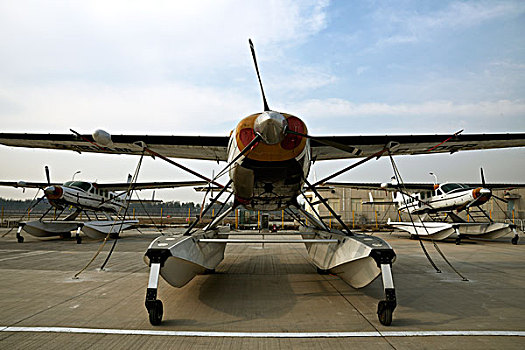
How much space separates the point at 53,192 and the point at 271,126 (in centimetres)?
1439

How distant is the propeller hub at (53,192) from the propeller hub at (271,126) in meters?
14.1

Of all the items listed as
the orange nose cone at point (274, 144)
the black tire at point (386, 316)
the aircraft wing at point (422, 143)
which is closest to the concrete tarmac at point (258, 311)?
the black tire at point (386, 316)

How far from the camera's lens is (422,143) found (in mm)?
5781

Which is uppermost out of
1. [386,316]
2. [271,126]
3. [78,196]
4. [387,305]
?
[271,126]

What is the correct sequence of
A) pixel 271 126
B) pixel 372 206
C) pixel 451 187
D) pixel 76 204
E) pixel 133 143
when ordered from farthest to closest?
pixel 372 206 < pixel 451 187 < pixel 76 204 < pixel 133 143 < pixel 271 126

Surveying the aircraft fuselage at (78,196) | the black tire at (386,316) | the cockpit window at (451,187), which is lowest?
the black tire at (386,316)

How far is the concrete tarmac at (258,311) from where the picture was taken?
9.46 feet

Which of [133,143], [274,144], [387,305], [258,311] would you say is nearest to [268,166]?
[274,144]

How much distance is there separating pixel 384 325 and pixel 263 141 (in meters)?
2.55

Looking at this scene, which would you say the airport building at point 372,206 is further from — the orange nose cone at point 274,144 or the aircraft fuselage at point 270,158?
the orange nose cone at point 274,144

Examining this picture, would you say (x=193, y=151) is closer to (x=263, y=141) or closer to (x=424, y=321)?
(x=263, y=141)

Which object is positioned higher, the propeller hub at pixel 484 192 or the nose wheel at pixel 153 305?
the propeller hub at pixel 484 192

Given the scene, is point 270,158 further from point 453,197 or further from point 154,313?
point 453,197

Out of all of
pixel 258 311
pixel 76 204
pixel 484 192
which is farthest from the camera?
pixel 76 204
